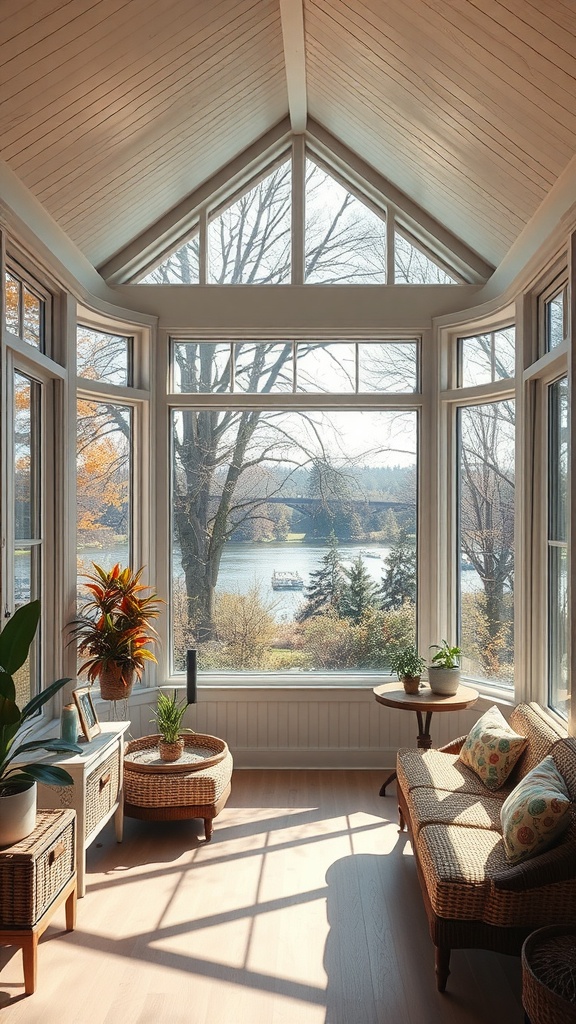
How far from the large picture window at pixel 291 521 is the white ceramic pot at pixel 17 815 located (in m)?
2.62

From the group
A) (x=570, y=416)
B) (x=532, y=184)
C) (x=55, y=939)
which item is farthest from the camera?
(x=532, y=184)

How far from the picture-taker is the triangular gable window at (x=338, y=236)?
548 centimetres

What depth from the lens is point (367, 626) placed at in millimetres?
5535

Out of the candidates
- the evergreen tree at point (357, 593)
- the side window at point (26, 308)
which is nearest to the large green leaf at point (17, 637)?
the side window at point (26, 308)

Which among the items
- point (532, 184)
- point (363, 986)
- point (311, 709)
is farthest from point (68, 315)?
point (363, 986)

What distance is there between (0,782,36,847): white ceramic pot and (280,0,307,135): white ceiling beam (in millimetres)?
3901

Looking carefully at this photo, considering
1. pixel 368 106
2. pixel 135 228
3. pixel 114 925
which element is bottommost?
pixel 114 925

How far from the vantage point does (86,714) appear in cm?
399

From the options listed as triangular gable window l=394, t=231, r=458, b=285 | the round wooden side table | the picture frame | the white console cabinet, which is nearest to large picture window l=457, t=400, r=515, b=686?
the round wooden side table

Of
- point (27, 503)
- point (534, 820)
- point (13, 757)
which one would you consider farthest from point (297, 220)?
point (534, 820)

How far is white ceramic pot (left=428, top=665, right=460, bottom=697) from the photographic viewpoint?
4.75m

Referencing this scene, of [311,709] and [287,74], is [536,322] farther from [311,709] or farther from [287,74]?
[311,709]

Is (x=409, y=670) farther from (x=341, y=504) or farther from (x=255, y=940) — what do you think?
(x=255, y=940)

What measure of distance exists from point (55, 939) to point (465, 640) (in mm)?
3198
